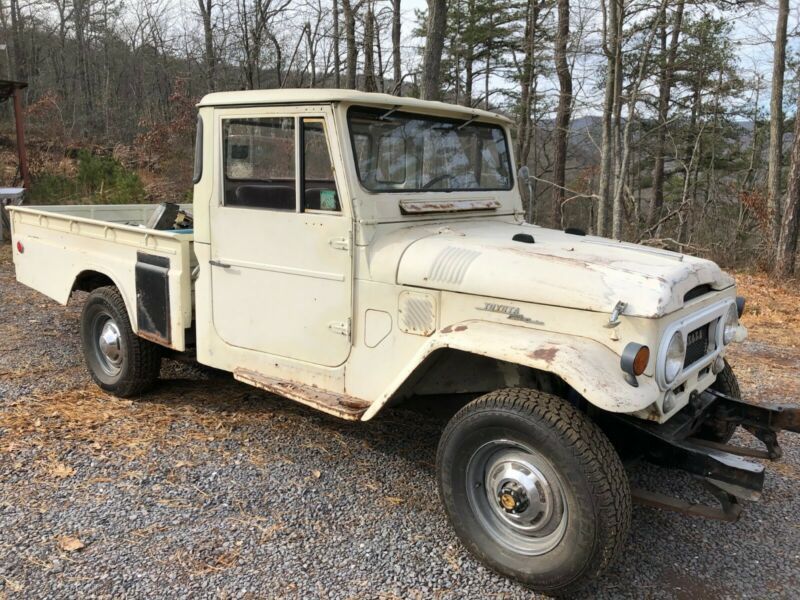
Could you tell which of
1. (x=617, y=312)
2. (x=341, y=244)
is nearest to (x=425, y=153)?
(x=341, y=244)

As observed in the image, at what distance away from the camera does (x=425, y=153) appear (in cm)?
377

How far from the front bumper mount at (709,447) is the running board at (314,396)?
4.03 ft

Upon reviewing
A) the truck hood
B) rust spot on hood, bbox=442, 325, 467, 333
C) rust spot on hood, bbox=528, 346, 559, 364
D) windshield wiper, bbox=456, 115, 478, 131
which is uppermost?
windshield wiper, bbox=456, 115, 478, 131

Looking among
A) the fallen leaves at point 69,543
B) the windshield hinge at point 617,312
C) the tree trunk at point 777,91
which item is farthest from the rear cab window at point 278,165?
the tree trunk at point 777,91

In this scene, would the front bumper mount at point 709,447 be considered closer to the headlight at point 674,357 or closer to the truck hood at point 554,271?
the headlight at point 674,357

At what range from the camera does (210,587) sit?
266cm

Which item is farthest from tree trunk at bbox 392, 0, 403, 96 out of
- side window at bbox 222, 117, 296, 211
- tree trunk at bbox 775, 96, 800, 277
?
side window at bbox 222, 117, 296, 211

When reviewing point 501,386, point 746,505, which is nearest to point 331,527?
point 501,386

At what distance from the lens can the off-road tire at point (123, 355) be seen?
14.8ft

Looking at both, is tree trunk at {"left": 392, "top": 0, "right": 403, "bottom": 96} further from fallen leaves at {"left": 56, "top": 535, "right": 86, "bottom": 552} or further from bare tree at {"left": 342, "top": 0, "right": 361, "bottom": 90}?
fallen leaves at {"left": 56, "top": 535, "right": 86, "bottom": 552}

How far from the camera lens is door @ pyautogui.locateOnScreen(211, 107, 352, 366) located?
3404 millimetres

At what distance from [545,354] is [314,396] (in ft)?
4.60

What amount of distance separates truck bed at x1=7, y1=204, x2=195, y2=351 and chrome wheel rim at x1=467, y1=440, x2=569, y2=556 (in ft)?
7.23

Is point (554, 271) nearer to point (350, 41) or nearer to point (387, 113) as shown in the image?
point (387, 113)
